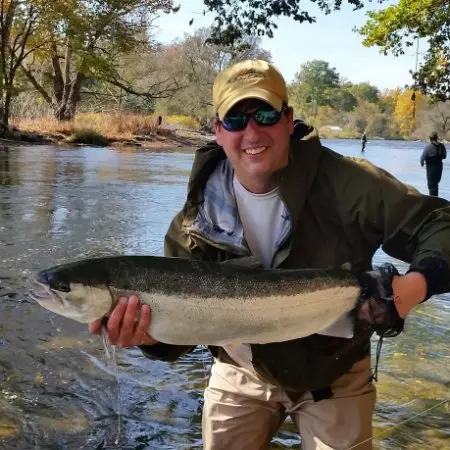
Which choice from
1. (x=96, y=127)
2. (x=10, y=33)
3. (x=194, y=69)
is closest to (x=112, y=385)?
(x=96, y=127)

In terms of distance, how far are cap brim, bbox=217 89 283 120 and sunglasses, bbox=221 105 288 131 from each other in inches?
1.1

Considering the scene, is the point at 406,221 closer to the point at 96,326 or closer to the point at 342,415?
the point at 342,415

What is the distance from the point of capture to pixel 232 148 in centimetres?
275

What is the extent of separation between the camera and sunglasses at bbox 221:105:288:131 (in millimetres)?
2721

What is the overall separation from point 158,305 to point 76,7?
145 ft

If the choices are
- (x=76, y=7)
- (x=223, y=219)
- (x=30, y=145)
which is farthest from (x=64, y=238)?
(x=76, y=7)

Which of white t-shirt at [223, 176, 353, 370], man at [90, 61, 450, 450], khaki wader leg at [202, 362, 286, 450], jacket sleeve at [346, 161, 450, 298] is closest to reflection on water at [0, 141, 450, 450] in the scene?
khaki wader leg at [202, 362, 286, 450]

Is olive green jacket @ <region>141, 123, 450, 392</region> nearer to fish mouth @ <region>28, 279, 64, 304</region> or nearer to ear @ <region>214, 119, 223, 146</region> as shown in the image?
ear @ <region>214, 119, 223, 146</region>

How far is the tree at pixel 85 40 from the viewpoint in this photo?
42.5m

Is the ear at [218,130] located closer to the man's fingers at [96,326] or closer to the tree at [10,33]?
the man's fingers at [96,326]

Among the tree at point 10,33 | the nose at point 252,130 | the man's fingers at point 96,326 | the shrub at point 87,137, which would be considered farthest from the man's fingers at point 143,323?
the shrub at point 87,137

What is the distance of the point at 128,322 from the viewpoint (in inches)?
96.8

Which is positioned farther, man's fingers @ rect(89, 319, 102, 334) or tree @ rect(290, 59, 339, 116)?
tree @ rect(290, 59, 339, 116)

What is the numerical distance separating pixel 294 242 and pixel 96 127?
43.3 m
